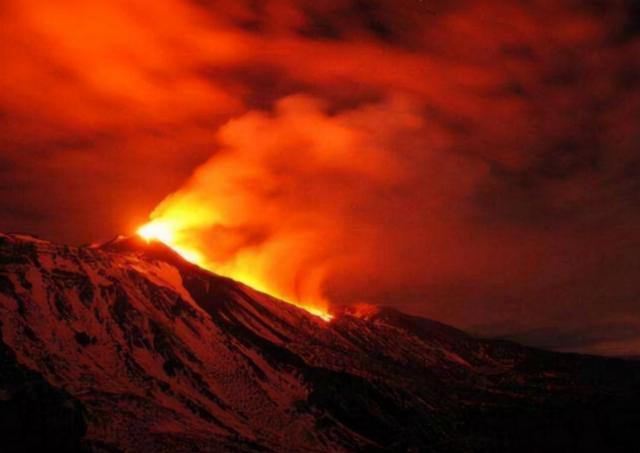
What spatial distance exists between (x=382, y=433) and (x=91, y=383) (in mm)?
70913

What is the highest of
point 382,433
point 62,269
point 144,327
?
point 62,269

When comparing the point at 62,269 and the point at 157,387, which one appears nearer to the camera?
the point at 157,387

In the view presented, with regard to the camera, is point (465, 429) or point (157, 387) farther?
point (465, 429)

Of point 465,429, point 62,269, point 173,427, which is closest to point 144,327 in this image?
point 62,269

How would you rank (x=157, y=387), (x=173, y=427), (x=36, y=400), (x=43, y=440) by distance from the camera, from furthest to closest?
(x=157, y=387) → (x=173, y=427) → (x=36, y=400) → (x=43, y=440)

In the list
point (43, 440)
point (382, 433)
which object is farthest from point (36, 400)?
point (382, 433)

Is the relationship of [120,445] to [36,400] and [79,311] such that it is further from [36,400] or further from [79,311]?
[79,311]

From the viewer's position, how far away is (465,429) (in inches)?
7589

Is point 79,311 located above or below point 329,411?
above

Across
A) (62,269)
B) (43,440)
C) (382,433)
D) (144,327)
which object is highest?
(62,269)

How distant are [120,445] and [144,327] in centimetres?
6267

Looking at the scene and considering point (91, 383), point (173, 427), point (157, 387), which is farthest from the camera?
point (157, 387)

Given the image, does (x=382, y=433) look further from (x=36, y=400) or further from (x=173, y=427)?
(x=36, y=400)

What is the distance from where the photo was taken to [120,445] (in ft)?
382
